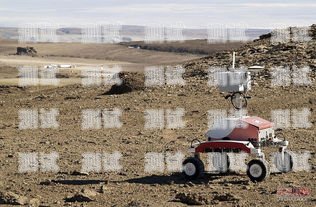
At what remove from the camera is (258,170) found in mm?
11891

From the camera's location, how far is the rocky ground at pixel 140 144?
11.1 m

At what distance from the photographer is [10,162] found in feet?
48.5

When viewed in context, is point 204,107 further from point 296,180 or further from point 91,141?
point 296,180

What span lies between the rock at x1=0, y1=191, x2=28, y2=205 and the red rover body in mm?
3148

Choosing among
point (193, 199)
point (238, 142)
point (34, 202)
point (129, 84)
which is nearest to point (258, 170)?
point (238, 142)

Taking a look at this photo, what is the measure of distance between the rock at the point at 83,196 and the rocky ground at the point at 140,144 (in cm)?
2

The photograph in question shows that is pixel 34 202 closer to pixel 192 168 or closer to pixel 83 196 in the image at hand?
pixel 83 196

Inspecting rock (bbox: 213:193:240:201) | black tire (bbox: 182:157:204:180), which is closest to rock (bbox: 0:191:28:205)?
black tire (bbox: 182:157:204:180)

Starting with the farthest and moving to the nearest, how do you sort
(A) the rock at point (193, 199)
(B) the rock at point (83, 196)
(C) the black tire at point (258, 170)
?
(C) the black tire at point (258, 170)
(B) the rock at point (83, 196)
(A) the rock at point (193, 199)

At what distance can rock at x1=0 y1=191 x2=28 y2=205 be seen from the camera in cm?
1080

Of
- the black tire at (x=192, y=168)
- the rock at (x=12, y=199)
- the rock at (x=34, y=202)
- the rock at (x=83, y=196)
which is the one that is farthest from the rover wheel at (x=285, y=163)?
the rock at (x=12, y=199)

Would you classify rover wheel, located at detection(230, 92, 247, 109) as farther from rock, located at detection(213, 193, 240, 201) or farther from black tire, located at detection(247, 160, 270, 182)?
rock, located at detection(213, 193, 240, 201)

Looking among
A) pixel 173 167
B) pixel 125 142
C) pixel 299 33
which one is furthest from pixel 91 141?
pixel 299 33

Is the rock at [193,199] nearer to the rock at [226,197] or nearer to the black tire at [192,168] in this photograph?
the rock at [226,197]
